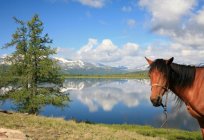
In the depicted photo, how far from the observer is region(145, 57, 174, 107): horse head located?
9.17 meters

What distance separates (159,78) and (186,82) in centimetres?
156

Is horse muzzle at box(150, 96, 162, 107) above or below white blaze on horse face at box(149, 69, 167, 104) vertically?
below

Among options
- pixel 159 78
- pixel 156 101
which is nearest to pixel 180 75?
pixel 159 78

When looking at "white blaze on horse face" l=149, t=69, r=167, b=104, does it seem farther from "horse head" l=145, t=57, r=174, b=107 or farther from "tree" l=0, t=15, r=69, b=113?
"tree" l=0, t=15, r=69, b=113

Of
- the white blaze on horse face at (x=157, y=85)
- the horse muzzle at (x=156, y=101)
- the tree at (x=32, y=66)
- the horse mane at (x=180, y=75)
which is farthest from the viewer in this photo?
the tree at (x=32, y=66)

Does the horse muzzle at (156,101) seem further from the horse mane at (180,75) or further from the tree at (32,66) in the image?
the tree at (32,66)

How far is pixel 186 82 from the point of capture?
10430mm

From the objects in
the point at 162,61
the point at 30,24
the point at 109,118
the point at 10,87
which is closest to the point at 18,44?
the point at 30,24

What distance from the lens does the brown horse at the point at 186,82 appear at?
9.59 meters

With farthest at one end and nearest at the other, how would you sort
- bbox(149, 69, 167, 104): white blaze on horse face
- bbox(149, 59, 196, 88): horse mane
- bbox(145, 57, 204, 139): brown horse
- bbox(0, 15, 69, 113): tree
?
bbox(0, 15, 69, 113): tree → bbox(149, 59, 196, 88): horse mane → bbox(145, 57, 204, 139): brown horse → bbox(149, 69, 167, 104): white blaze on horse face

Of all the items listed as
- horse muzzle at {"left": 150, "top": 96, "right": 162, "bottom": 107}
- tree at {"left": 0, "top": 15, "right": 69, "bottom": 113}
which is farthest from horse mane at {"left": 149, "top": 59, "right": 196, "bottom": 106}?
tree at {"left": 0, "top": 15, "right": 69, "bottom": 113}

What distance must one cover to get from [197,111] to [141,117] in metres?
53.5

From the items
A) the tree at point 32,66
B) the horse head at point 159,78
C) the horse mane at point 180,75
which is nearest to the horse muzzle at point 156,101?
the horse head at point 159,78

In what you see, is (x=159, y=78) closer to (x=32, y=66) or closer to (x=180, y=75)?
(x=180, y=75)
